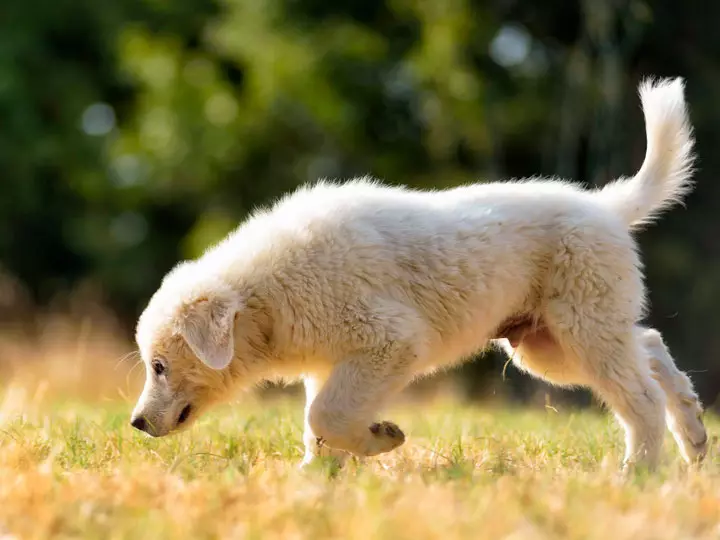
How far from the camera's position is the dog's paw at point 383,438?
4.50 m

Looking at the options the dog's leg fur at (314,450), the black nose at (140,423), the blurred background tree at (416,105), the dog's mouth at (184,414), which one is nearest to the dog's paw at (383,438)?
the dog's leg fur at (314,450)

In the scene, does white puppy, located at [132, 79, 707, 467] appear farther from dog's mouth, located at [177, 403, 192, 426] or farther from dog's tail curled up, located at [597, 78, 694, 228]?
dog's tail curled up, located at [597, 78, 694, 228]

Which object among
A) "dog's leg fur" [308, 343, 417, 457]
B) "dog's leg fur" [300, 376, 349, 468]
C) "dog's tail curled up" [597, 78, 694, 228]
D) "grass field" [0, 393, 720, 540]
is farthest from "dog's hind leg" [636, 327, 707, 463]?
"dog's leg fur" [300, 376, 349, 468]

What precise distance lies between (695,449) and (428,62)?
8817 mm

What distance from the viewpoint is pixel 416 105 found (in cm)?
1473

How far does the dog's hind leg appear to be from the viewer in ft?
17.1

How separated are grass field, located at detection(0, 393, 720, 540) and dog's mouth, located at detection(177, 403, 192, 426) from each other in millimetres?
119

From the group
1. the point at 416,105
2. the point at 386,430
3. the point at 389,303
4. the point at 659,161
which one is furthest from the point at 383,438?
the point at 416,105

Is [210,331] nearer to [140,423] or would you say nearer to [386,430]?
[140,423]

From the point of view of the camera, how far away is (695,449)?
17.0 ft

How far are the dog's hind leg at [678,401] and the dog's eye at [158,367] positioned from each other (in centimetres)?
224

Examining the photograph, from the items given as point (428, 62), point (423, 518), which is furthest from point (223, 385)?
point (428, 62)

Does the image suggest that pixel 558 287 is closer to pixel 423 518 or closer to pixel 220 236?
pixel 423 518

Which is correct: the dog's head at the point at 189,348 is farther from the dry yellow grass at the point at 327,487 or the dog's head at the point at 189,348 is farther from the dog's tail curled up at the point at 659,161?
the dog's tail curled up at the point at 659,161
